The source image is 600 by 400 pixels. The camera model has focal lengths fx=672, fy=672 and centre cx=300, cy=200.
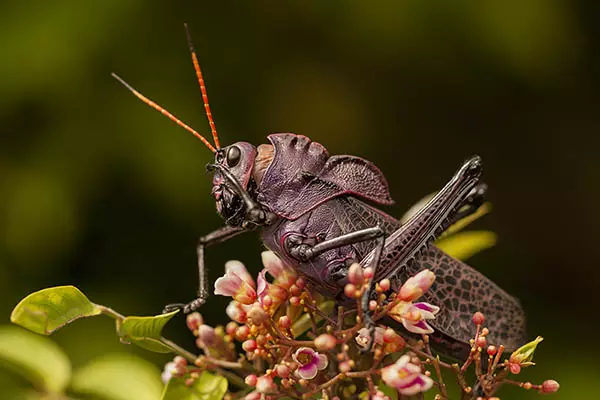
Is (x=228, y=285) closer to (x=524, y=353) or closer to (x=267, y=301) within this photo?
(x=267, y=301)

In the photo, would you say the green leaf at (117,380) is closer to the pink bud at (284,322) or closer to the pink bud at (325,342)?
the pink bud at (284,322)

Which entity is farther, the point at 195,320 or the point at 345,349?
the point at 195,320

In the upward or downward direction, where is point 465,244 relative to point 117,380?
upward

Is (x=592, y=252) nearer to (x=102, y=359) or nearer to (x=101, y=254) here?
(x=101, y=254)

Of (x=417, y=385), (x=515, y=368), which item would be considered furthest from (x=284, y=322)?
(x=515, y=368)

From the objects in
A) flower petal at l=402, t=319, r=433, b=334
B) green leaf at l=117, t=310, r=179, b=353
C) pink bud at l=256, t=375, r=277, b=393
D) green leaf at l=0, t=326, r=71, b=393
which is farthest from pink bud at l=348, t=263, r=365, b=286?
green leaf at l=0, t=326, r=71, b=393

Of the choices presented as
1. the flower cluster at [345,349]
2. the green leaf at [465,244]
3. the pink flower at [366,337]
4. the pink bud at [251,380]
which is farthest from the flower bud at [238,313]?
the green leaf at [465,244]
